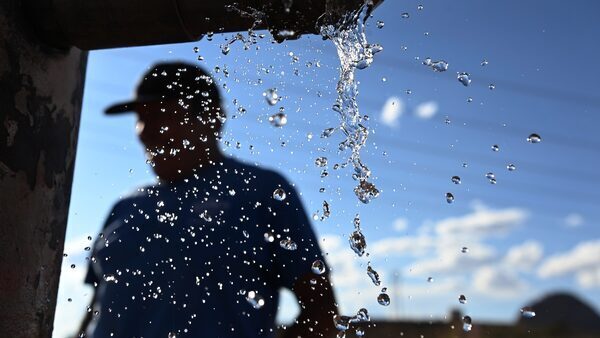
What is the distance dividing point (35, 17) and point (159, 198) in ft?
2.28

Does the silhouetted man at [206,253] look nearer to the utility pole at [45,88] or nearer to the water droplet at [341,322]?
the water droplet at [341,322]

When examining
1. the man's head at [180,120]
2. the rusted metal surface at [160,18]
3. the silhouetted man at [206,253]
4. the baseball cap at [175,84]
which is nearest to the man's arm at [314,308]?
the silhouetted man at [206,253]

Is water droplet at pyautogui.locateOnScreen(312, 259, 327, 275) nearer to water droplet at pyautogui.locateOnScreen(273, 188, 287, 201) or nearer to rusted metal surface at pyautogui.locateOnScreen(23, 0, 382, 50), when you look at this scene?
water droplet at pyautogui.locateOnScreen(273, 188, 287, 201)

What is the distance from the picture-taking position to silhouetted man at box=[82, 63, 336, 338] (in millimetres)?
1916

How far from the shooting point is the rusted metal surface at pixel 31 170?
A: 1465 millimetres

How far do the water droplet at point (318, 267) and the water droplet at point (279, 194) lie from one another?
21 centimetres

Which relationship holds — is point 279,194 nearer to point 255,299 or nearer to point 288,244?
point 288,244

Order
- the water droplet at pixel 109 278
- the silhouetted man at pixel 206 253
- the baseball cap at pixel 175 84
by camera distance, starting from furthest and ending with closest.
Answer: the baseball cap at pixel 175 84 < the water droplet at pixel 109 278 < the silhouetted man at pixel 206 253

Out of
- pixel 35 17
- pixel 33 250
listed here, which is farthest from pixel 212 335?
pixel 35 17

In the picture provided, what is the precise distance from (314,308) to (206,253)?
0.34 metres

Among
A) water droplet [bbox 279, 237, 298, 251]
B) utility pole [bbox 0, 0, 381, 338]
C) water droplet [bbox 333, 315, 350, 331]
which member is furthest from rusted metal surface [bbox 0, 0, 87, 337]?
water droplet [bbox 333, 315, 350, 331]

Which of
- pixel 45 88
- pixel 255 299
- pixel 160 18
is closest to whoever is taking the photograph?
pixel 160 18

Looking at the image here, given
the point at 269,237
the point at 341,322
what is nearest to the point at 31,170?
the point at 269,237

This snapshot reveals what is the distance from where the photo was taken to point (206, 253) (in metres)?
1.93
